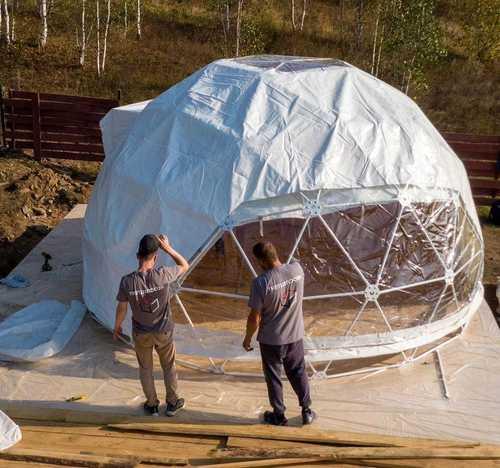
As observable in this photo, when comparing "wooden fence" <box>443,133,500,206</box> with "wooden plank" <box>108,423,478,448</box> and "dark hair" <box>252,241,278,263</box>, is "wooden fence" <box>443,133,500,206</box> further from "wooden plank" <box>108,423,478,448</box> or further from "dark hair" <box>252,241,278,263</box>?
"dark hair" <box>252,241,278,263</box>

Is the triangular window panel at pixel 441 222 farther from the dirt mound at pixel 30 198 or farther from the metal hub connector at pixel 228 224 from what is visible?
the dirt mound at pixel 30 198

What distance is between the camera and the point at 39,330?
6.86 m

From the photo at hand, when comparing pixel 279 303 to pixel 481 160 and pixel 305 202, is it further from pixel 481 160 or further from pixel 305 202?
pixel 481 160

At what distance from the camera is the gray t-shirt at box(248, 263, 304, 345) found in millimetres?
4723

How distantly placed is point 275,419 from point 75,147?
10.9 meters

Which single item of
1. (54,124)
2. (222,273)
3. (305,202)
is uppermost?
(305,202)

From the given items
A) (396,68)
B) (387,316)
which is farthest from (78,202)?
(396,68)

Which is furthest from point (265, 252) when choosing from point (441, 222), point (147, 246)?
point (441, 222)

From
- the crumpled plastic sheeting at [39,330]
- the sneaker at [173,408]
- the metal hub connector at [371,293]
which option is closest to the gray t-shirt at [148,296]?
the sneaker at [173,408]

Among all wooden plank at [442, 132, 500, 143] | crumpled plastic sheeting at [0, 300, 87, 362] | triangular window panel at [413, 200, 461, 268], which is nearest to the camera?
crumpled plastic sheeting at [0, 300, 87, 362]

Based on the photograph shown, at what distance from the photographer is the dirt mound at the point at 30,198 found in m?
9.99

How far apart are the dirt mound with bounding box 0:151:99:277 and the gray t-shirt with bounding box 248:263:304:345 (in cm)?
565

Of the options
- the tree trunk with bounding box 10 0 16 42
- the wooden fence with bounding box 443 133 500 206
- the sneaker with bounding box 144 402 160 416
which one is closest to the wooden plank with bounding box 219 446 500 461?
the sneaker with bounding box 144 402 160 416

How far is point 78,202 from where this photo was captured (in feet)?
39.3
